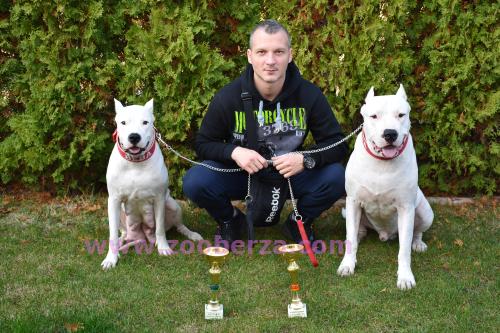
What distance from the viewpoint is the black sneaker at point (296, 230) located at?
4.70 m

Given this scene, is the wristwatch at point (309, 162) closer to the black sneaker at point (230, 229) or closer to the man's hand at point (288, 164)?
the man's hand at point (288, 164)

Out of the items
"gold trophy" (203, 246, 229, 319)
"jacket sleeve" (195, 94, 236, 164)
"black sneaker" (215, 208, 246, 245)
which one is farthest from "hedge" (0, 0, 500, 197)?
"gold trophy" (203, 246, 229, 319)

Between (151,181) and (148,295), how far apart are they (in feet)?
2.89

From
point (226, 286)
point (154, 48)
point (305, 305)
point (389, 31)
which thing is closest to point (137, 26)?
point (154, 48)

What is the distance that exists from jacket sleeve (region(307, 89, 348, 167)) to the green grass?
0.76 metres

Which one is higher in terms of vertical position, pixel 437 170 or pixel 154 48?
pixel 154 48

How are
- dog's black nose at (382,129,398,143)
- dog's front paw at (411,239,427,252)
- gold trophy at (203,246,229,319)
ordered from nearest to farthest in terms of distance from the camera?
1. gold trophy at (203,246,229,319)
2. dog's black nose at (382,129,398,143)
3. dog's front paw at (411,239,427,252)

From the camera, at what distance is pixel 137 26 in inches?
217

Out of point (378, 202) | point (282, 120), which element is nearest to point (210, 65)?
point (282, 120)

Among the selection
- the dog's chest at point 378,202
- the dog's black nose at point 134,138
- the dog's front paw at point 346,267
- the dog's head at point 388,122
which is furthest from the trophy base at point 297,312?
the dog's black nose at point 134,138

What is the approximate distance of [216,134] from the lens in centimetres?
454

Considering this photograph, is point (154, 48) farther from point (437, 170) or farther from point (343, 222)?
point (437, 170)

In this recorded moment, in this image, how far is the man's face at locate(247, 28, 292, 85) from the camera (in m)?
4.11

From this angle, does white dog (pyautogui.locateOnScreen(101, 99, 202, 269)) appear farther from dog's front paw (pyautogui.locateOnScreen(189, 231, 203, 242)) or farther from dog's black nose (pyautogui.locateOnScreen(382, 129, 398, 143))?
dog's black nose (pyautogui.locateOnScreen(382, 129, 398, 143))
